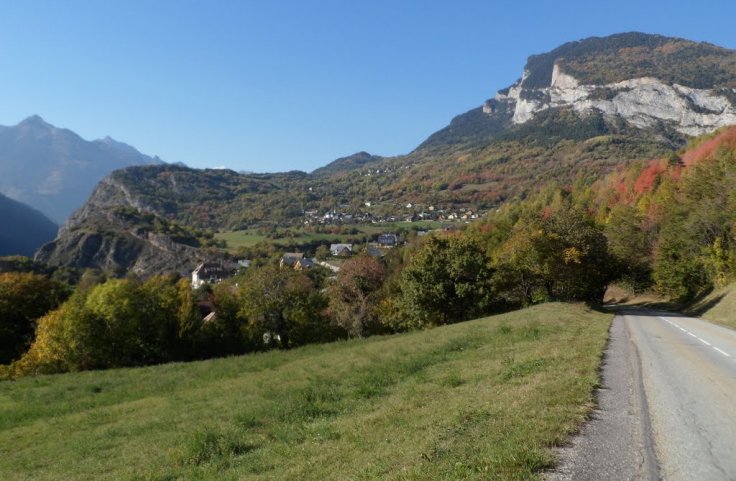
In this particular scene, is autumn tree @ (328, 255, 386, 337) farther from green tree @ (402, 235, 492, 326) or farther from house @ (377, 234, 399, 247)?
house @ (377, 234, 399, 247)

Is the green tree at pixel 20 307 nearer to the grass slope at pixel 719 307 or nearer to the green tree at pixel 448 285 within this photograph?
the green tree at pixel 448 285

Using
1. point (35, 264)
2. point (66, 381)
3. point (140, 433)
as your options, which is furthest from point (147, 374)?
point (35, 264)

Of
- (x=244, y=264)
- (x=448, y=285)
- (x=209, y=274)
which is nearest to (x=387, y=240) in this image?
(x=244, y=264)

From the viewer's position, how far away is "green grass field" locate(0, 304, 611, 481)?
791cm

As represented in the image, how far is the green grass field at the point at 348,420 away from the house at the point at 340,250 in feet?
426

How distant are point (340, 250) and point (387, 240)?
2525cm

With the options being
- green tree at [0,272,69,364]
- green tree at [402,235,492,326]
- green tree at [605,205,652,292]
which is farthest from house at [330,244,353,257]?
green tree at [402,235,492,326]

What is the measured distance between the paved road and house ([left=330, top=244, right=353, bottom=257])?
454ft

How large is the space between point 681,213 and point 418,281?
121 feet

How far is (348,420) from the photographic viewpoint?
39.4 ft

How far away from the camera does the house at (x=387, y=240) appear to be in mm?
178238

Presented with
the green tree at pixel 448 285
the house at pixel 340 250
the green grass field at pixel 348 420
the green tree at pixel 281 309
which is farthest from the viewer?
the house at pixel 340 250

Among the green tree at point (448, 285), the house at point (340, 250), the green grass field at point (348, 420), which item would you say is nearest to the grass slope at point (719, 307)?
the green grass field at point (348, 420)

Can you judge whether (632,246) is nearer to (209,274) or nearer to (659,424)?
(659,424)
